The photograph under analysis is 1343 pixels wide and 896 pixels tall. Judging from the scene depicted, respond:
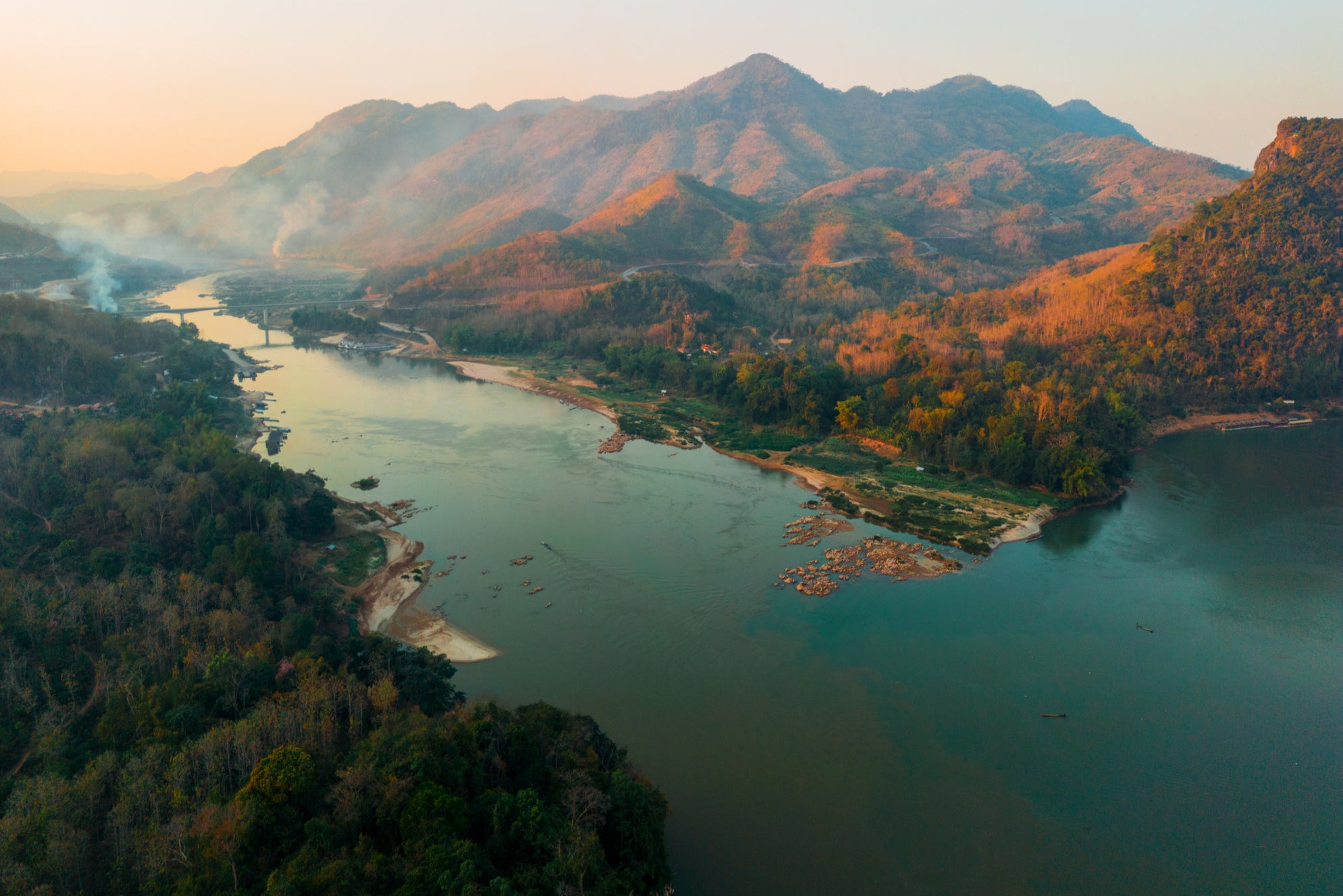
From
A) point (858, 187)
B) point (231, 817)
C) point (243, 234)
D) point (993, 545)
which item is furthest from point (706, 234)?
point (243, 234)

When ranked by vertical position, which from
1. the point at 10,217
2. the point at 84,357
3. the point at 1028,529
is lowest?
the point at 1028,529

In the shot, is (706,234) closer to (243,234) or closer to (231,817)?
(231,817)

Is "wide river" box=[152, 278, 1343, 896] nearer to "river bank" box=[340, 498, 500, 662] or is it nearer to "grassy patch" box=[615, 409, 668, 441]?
"river bank" box=[340, 498, 500, 662]

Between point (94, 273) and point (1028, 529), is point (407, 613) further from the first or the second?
point (94, 273)

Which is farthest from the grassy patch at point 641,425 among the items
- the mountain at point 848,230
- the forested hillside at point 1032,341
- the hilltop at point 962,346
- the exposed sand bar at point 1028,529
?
the mountain at point 848,230

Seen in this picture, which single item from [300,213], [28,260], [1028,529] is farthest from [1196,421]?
[300,213]

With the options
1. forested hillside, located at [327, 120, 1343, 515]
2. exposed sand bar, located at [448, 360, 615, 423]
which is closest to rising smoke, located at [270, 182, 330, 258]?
forested hillside, located at [327, 120, 1343, 515]

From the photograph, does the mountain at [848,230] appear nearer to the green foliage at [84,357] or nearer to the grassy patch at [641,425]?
the green foliage at [84,357]
